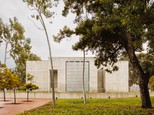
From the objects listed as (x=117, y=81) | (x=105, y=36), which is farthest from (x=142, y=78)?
(x=117, y=81)

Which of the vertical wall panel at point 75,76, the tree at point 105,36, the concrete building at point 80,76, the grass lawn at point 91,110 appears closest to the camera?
the grass lawn at point 91,110

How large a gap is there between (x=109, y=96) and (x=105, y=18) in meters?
20.5

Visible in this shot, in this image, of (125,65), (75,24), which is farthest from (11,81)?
(125,65)

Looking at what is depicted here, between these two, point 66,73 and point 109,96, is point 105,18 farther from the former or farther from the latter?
point 66,73

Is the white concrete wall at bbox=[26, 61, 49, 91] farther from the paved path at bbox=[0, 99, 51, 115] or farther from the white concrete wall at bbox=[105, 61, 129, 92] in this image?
the paved path at bbox=[0, 99, 51, 115]

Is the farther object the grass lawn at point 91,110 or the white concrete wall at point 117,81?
the white concrete wall at point 117,81

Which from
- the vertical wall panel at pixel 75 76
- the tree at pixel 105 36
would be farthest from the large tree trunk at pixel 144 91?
the vertical wall panel at pixel 75 76

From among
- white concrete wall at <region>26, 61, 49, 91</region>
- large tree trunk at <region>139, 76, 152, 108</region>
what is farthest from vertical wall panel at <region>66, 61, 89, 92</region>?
large tree trunk at <region>139, 76, 152, 108</region>

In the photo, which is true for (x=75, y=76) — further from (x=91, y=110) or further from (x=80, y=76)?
(x=91, y=110)

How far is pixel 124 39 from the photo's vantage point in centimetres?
1969

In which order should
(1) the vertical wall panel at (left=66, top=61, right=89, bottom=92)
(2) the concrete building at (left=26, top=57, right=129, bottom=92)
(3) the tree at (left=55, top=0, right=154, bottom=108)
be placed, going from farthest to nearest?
(2) the concrete building at (left=26, top=57, right=129, bottom=92) → (1) the vertical wall panel at (left=66, top=61, right=89, bottom=92) → (3) the tree at (left=55, top=0, right=154, bottom=108)

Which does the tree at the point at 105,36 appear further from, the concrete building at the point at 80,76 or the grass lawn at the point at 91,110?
the concrete building at the point at 80,76

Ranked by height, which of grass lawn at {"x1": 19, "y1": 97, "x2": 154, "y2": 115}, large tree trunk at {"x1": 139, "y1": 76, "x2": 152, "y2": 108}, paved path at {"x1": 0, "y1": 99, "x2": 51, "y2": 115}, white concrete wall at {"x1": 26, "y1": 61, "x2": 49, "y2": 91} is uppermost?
white concrete wall at {"x1": 26, "y1": 61, "x2": 49, "y2": 91}

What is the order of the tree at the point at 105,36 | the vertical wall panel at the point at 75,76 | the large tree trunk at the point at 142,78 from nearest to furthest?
the tree at the point at 105,36
the large tree trunk at the point at 142,78
the vertical wall panel at the point at 75,76
